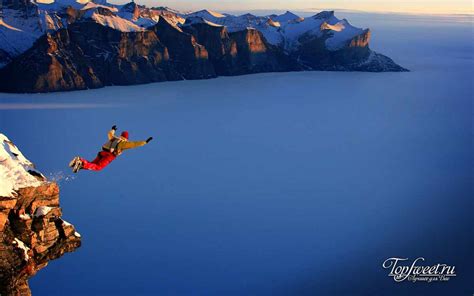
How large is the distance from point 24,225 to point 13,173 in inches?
39.0

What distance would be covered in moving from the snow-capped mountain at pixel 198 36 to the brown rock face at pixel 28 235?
55101mm

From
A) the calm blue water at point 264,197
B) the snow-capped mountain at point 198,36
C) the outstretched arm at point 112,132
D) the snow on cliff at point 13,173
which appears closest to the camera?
the snow on cliff at point 13,173

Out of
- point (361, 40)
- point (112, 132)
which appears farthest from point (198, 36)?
point (112, 132)

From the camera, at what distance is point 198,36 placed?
85312mm

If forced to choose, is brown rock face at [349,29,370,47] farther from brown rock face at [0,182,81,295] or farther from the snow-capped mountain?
brown rock face at [0,182,81,295]

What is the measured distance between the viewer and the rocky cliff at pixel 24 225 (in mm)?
11219

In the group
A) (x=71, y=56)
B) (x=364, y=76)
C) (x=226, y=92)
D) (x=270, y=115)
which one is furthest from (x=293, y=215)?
(x=364, y=76)

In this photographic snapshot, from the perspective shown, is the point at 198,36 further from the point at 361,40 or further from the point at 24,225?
the point at 24,225

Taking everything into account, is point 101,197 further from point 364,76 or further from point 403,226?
point 364,76

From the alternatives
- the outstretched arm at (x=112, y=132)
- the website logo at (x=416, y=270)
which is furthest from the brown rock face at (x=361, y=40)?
the outstretched arm at (x=112, y=132)

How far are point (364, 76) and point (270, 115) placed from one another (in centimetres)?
4002

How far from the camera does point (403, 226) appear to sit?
26297mm

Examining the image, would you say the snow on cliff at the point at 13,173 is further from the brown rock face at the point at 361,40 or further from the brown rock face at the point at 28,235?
the brown rock face at the point at 361,40

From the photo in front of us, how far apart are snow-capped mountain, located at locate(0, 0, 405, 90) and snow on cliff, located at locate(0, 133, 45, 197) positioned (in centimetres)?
5449
